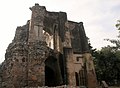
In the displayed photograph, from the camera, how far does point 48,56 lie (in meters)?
14.3

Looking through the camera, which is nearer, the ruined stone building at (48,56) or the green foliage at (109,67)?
the ruined stone building at (48,56)

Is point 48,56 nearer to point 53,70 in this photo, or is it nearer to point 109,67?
point 53,70

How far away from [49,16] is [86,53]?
499 centimetres

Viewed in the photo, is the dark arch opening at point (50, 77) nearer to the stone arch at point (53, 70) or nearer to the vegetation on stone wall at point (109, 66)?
the stone arch at point (53, 70)

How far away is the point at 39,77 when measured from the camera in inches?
496

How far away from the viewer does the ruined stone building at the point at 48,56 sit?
1270 cm

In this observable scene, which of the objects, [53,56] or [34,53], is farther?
[53,56]

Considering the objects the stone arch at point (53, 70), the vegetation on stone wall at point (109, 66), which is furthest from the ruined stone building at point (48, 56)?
the vegetation on stone wall at point (109, 66)

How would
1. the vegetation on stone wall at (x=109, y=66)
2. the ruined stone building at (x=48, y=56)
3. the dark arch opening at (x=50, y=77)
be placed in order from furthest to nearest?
the vegetation on stone wall at (x=109, y=66) < the dark arch opening at (x=50, y=77) < the ruined stone building at (x=48, y=56)

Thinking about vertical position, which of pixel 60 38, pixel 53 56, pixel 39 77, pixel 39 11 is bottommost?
pixel 39 77

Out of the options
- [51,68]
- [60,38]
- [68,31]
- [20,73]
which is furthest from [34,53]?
[68,31]

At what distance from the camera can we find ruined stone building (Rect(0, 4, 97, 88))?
12703 millimetres

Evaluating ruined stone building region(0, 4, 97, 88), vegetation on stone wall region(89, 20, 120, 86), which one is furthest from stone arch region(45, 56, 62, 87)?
vegetation on stone wall region(89, 20, 120, 86)

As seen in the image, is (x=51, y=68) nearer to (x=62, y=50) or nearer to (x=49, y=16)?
(x=62, y=50)
